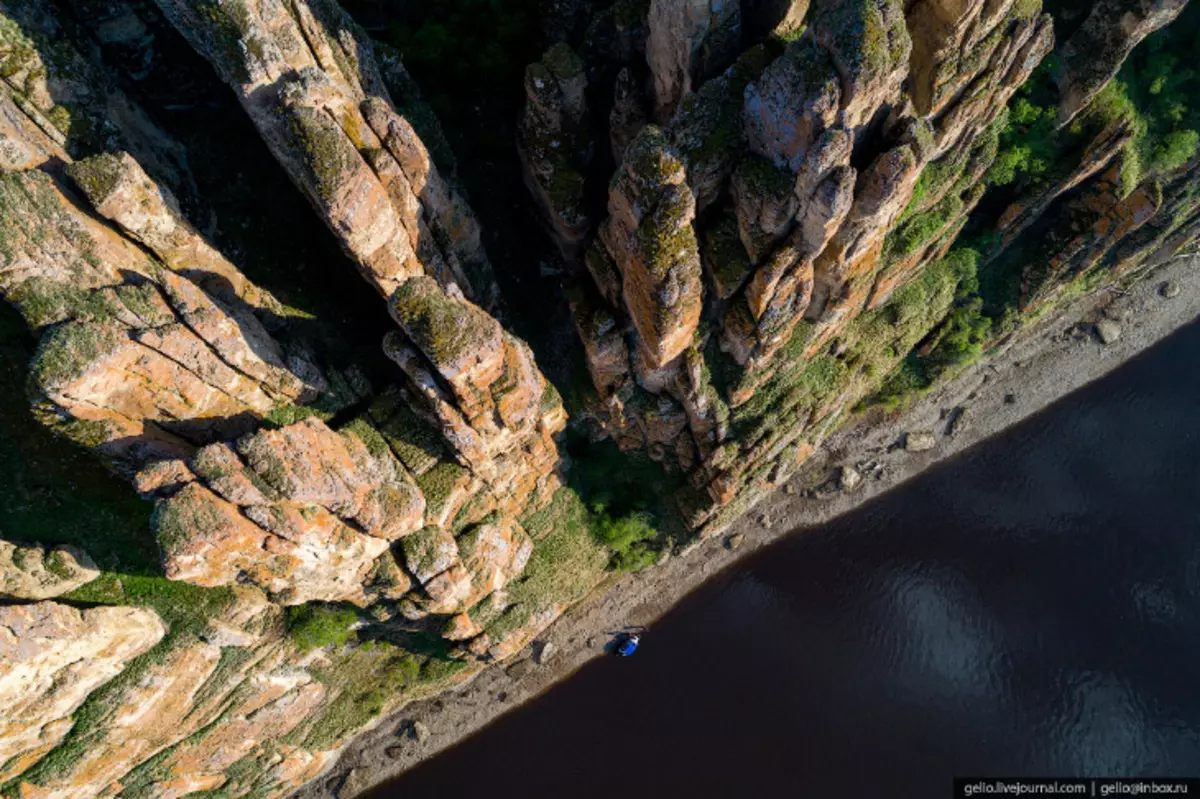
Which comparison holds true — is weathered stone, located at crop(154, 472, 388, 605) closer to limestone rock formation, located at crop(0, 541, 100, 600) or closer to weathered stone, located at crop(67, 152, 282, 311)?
limestone rock formation, located at crop(0, 541, 100, 600)

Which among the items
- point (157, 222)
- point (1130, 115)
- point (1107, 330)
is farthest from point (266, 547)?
point (1107, 330)

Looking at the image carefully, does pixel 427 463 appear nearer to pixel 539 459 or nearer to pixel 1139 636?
pixel 539 459

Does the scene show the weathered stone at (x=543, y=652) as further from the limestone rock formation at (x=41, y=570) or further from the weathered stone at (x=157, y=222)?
the weathered stone at (x=157, y=222)

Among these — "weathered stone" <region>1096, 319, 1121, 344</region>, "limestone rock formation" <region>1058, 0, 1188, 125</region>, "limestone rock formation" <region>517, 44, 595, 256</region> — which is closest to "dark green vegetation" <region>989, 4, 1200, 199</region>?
"limestone rock formation" <region>1058, 0, 1188, 125</region>

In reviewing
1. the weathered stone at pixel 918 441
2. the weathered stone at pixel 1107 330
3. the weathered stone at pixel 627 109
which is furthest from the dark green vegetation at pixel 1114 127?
the weathered stone at pixel 1107 330

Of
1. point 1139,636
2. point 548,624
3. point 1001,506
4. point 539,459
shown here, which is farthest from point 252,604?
point 1139,636
